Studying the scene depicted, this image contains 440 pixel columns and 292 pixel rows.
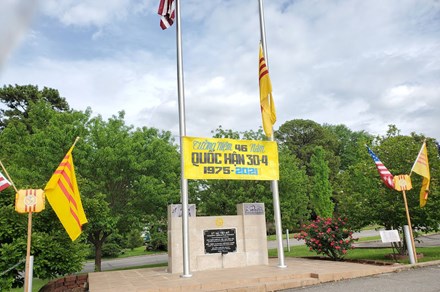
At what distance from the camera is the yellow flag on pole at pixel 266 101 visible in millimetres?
12719

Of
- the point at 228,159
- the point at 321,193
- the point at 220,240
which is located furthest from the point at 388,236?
the point at 321,193

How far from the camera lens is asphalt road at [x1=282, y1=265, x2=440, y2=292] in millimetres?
8375

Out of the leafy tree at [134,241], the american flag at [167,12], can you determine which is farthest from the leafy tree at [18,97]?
the american flag at [167,12]

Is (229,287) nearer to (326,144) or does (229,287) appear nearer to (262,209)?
(262,209)

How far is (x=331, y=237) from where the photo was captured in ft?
44.6

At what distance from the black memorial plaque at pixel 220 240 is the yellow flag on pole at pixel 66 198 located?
16.7ft

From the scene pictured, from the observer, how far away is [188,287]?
930cm

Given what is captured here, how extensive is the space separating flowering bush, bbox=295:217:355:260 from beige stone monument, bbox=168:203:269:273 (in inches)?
78.8

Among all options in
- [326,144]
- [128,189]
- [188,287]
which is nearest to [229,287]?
[188,287]

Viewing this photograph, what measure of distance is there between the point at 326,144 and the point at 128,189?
4214 cm

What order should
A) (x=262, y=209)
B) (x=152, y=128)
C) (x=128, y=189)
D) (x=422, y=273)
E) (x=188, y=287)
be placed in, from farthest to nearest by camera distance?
(x=152, y=128) → (x=128, y=189) → (x=262, y=209) → (x=422, y=273) → (x=188, y=287)

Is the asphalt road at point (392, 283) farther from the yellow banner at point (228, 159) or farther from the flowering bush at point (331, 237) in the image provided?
the yellow banner at point (228, 159)

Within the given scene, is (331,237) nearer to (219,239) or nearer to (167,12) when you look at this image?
(219,239)

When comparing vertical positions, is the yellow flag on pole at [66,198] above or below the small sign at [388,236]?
→ above
